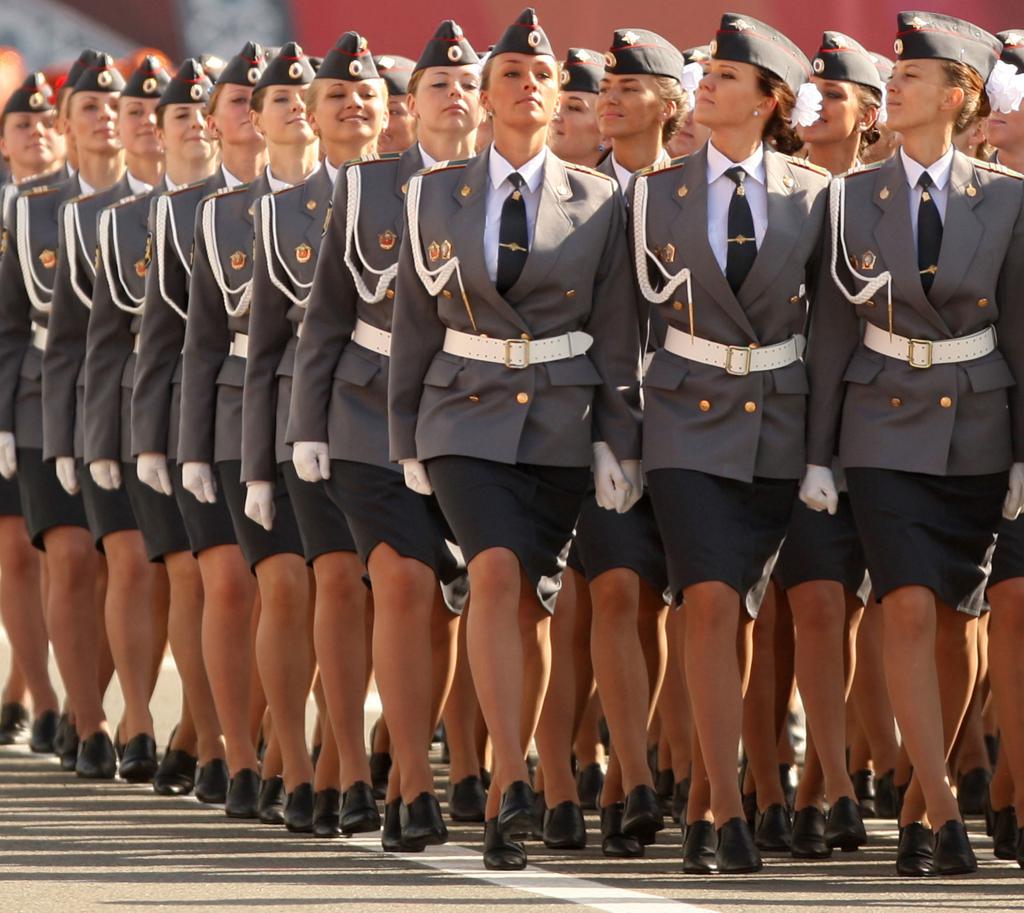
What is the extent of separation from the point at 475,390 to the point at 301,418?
0.69 meters

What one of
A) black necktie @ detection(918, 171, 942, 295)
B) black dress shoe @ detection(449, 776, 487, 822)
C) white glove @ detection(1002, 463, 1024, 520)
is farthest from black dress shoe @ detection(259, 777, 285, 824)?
black necktie @ detection(918, 171, 942, 295)

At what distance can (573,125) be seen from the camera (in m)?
10.2

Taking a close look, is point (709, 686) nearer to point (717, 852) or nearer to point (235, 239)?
point (717, 852)

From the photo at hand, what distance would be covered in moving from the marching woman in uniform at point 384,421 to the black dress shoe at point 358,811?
151mm

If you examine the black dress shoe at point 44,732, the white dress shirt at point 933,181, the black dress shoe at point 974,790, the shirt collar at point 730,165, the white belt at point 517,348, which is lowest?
the black dress shoe at point 974,790

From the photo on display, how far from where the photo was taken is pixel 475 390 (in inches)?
316

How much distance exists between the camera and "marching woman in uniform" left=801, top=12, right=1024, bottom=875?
7.86 meters

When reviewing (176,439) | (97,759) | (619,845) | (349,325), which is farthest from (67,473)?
(619,845)

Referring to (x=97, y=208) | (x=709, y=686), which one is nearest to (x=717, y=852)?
(x=709, y=686)

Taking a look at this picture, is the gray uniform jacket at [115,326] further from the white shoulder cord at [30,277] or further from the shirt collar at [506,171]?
the shirt collar at [506,171]

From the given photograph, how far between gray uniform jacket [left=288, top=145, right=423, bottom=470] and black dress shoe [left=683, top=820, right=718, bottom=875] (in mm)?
1333

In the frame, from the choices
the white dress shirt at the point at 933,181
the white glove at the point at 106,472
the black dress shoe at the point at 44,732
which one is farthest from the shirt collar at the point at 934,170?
the black dress shoe at the point at 44,732

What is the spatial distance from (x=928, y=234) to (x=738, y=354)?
0.57 meters

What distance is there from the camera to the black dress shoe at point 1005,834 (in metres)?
8.10
